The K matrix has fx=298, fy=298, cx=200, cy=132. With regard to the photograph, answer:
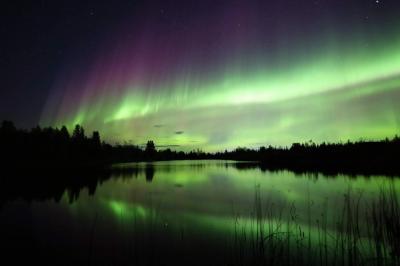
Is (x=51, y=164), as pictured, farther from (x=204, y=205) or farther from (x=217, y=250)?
(x=217, y=250)

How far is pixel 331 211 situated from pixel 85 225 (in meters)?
15.0

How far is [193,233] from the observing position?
559 inches

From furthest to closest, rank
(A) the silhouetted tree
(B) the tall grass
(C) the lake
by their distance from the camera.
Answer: (A) the silhouetted tree → (C) the lake → (B) the tall grass

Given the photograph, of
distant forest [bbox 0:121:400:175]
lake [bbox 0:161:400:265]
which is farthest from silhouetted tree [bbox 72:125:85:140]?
lake [bbox 0:161:400:265]

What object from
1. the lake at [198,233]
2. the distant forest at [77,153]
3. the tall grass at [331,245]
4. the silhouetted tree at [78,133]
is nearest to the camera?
the tall grass at [331,245]

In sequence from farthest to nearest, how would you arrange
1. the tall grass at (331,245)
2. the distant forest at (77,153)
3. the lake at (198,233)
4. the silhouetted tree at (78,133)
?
the silhouetted tree at (78,133) < the distant forest at (77,153) < the lake at (198,233) < the tall grass at (331,245)

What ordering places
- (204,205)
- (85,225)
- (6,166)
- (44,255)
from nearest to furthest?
(44,255) < (85,225) < (204,205) < (6,166)

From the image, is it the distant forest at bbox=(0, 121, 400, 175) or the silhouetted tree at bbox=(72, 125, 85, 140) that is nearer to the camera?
the distant forest at bbox=(0, 121, 400, 175)

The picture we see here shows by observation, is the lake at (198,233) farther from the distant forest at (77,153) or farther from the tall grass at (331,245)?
the distant forest at (77,153)

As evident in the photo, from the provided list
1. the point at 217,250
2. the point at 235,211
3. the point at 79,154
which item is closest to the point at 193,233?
the point at 217,250

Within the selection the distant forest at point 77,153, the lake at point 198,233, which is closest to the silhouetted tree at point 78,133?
the distant forest at point 77,153

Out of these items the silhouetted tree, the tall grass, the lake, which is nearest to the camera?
the tall grass

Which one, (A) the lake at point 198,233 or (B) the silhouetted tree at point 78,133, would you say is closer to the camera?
(A) the lake at point 198,233

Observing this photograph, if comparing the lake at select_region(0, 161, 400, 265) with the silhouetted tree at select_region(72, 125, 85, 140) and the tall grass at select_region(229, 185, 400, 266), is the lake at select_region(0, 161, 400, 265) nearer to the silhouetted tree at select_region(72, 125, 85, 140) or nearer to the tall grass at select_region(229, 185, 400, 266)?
the tall grass at select_region(229, 185, 400, 266)
